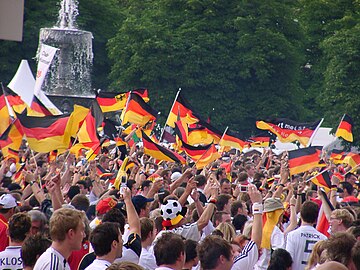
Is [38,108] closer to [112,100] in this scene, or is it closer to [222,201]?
[112,100]

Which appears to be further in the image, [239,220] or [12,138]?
[12,138]

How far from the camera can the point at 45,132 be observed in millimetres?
17062

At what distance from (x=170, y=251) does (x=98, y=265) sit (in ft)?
1.92

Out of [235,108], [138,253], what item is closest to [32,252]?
[138,253]

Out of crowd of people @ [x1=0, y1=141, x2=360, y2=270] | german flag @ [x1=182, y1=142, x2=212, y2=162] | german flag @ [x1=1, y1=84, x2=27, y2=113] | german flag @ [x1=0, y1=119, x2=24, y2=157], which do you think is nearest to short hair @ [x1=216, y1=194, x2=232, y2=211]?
crowd of people @ [x1=0, y1=141, x2=360, y2=270]

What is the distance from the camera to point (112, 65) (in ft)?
198

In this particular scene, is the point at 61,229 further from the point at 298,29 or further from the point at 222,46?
the point at 298,29

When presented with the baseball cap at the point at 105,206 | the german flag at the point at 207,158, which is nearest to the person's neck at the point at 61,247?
the baseball cap at the point at 105,206

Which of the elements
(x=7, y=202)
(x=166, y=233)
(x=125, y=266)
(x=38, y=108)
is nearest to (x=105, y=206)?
(x=7, y=202)

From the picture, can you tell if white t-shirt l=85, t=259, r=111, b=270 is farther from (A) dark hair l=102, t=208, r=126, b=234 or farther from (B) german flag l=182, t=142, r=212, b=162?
(B) german flag l=182, t=142, r=212, b=162

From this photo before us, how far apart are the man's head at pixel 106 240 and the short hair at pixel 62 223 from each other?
0.60 feet

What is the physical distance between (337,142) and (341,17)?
41.0 ft

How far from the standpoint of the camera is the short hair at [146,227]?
31.1ft

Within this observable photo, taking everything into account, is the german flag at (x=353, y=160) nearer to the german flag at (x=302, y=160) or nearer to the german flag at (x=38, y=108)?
the german flag at (x=302, y=160)
